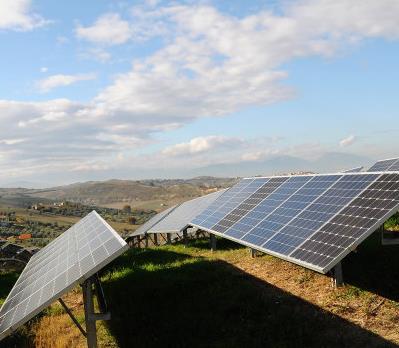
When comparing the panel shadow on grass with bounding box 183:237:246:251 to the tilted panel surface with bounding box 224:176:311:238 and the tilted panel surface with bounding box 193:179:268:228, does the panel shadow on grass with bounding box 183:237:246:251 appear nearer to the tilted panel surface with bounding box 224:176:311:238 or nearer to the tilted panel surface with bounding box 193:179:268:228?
the tilted panel surface with bounding box 193:179:268:228

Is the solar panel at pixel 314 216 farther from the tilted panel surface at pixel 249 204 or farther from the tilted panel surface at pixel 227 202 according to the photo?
the tilted panel surface at pixel 227 202

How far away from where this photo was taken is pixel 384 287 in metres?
14.9

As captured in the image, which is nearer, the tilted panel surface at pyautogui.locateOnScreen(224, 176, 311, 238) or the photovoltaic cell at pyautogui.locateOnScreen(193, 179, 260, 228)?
the tilted panel surface at pyautogui.locateOnScreen(224, 176, 311, 238)

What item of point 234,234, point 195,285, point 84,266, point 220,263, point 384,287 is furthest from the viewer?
point 220,263

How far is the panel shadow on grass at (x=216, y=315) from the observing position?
12656 millimetres

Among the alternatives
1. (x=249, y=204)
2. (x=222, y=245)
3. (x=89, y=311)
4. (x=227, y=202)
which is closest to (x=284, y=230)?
(x=249, y=204)

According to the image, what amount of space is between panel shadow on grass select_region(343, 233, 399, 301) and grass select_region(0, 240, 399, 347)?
0.34ft

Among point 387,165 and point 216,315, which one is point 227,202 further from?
point 216,315

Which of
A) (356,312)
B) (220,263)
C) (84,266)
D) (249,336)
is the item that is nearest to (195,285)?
(220,263)

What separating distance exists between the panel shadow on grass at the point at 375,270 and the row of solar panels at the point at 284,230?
2.60 metres

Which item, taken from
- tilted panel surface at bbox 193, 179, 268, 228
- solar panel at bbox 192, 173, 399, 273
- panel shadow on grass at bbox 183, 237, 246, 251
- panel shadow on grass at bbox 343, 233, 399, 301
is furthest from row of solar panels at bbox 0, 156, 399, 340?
panel shadow on grass at bbox 183, 237, 246, 251

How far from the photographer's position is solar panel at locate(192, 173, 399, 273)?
13.2 meters

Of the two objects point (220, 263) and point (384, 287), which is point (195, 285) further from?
point (384, 287)

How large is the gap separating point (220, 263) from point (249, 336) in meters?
9.60
